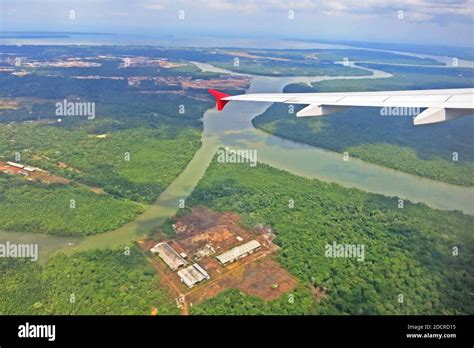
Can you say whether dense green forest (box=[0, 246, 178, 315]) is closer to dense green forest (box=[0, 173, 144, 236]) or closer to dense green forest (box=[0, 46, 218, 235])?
dense green forest (box=[0, 173, 144, 236])

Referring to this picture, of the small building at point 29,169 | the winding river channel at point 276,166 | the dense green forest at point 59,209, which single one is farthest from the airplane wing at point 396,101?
the small building at point 29,169

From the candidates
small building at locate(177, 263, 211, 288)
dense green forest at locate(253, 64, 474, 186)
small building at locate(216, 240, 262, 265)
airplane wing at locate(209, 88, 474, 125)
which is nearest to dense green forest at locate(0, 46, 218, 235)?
small building at locate(177, 263, 211, 288)

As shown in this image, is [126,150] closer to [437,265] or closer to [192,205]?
[192,205]

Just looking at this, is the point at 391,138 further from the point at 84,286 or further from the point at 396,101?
the point at 84,286

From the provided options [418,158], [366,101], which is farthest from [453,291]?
[418,158]

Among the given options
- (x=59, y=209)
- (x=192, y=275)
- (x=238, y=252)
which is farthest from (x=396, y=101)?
(x=59, y=209)

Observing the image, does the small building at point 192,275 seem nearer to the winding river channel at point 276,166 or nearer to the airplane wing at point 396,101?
the winding river channel at point 276,166
